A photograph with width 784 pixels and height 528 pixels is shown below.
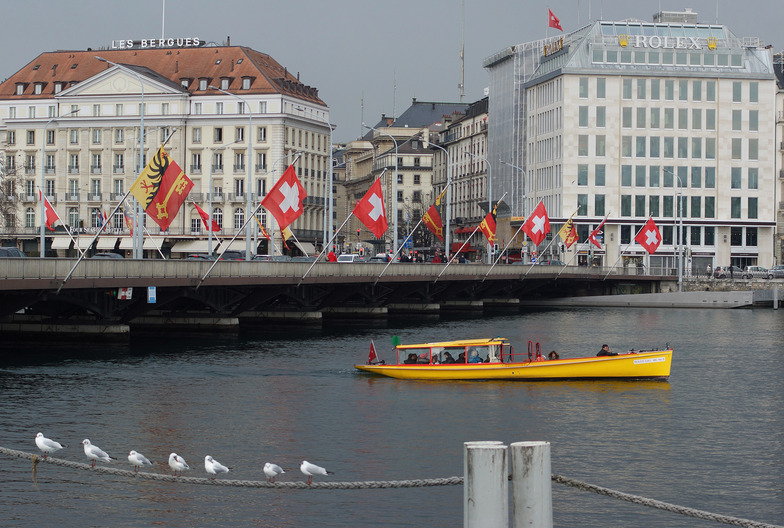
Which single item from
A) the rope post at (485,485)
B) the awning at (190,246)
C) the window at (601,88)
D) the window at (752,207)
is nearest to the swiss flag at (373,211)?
the rope post at (485,485)

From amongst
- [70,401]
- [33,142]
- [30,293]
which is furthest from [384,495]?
[33,142]

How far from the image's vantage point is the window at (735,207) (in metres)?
156

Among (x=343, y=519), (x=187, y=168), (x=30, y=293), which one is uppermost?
(x=187, y=168)

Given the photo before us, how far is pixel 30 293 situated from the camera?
58.4 metres

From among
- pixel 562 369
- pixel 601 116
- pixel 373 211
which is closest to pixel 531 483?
pixel 562 369

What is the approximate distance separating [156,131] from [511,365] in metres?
114

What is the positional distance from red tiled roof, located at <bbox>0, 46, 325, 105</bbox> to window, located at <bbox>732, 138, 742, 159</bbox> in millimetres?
57503

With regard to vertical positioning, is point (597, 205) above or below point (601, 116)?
below

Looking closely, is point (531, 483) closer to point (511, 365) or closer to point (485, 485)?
point (485, 485)

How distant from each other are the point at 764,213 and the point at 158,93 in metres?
79.8

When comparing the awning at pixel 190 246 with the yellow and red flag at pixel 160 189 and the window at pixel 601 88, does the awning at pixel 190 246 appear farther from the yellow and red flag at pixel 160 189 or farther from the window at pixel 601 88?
the yellow and red flag at pixel 160 189

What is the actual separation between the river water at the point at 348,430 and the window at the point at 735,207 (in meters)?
85.8

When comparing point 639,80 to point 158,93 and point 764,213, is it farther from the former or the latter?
point 158,93

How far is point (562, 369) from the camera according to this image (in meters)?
56.8
